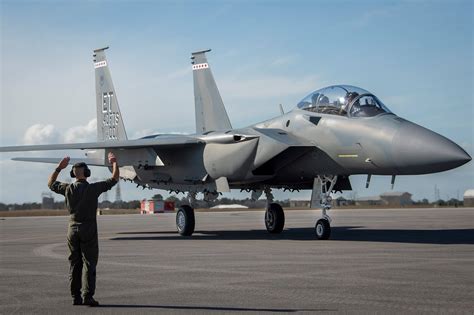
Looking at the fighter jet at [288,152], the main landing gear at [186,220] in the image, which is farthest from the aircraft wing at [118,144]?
the main landing gear at [186,220]

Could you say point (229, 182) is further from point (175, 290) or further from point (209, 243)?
point (175, 290)

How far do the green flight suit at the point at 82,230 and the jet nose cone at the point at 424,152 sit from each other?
789 cm

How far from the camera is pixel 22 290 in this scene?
27.2ft

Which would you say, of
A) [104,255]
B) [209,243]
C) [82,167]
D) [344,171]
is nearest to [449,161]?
[344,171]

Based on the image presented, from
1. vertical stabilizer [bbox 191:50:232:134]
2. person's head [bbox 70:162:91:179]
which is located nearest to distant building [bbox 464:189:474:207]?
vertical stabilizer [bbox 191:50:232:134]

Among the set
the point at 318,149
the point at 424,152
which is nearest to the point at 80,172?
the point at 424,152

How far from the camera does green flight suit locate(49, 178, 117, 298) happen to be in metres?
7.48

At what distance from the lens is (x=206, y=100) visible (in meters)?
22.2

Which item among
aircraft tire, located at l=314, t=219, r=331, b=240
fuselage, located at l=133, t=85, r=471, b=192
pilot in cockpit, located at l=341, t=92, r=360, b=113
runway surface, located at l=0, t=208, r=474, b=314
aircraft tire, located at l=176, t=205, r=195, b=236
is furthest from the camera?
aircraft tire, located at l=176, t=205, r=195, b=236

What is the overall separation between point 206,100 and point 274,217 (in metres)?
4.87

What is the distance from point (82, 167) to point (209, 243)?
841cm

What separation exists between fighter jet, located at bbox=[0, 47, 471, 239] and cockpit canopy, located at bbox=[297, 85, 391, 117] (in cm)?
2

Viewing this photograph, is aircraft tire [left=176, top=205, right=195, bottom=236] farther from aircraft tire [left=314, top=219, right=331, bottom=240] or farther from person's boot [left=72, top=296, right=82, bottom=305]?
person's boot [left=72, top=296, right=82, bottom=305]

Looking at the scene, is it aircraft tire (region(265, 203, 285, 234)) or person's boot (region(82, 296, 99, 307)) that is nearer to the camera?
person's boot (region(82, 296, 99, 307))
